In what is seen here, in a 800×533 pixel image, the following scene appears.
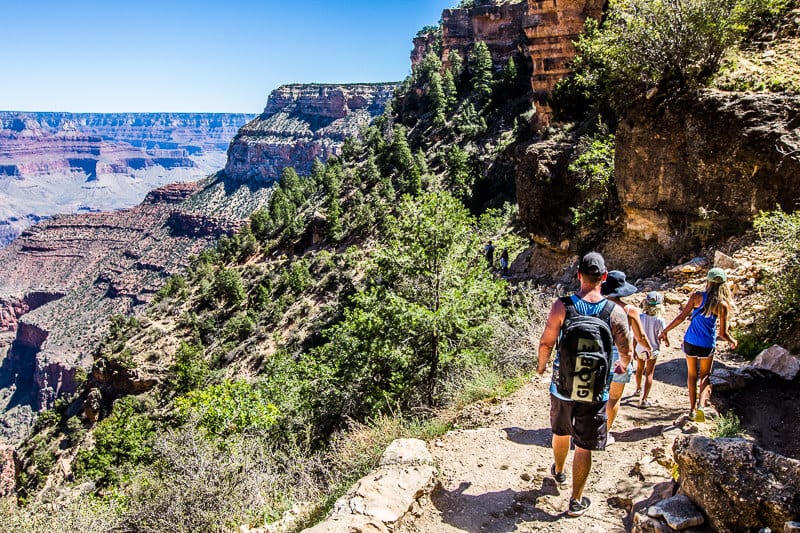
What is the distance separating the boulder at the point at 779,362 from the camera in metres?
6.12

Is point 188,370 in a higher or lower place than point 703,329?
lower

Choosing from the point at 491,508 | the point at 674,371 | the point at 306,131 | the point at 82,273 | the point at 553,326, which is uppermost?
the point at 306,131

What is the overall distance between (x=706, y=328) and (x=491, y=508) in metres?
3.20

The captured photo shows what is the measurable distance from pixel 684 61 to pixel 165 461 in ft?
44.1

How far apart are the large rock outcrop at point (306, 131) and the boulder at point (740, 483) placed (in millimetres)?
146253

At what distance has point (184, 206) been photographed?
5236 inches

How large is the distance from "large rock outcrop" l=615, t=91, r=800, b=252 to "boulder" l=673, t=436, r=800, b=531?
7.40 meters

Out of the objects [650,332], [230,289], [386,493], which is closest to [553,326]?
[386,493]

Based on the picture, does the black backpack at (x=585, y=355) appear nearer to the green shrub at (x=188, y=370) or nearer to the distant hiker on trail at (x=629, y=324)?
the distant hiker on trail at (x=629, y=324)

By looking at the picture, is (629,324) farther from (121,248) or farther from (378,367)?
(121,248)

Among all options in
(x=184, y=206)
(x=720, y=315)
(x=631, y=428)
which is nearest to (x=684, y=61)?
(x=720, y=315)

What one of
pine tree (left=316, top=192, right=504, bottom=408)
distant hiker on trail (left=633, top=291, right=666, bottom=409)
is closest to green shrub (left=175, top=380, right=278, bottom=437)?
pine tree (left=316, top=192, right=504, bottom=408)

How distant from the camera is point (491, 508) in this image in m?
4.70

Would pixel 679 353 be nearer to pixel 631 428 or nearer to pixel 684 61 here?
pixel 631 428
